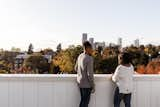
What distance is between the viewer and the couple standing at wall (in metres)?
7.16

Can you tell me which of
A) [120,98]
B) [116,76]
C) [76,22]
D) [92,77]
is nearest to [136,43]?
[76,22]

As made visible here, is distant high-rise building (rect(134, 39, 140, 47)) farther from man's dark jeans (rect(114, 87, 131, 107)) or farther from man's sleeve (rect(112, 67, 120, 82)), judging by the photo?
man's sleeve (rect(112, 67, 120, 82))

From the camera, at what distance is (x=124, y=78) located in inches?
287

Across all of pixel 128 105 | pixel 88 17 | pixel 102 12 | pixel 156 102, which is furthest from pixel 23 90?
pixel 88 17

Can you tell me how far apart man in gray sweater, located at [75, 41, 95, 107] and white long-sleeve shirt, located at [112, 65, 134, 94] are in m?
0.44

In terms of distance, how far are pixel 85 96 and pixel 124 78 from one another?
0.74 meters

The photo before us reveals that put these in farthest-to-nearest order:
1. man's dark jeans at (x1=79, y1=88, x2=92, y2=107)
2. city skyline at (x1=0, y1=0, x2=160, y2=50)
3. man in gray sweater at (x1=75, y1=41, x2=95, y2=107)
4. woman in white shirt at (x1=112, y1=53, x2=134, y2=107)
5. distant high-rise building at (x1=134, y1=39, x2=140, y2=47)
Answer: distant high-rise building at (x1=134, y1=39, x2=140, y2=47)
city skyline at (x1=0, y1=0, x2=160, y2=50)
man's dark jeans at (x1=79, y1=88, x2=92, y2=107)
woman in white shirt at (x1=112, y1=53, x2=134, y2=107)
man in gray sweater at (x1=75, y1=41, x2=95, y2=107)

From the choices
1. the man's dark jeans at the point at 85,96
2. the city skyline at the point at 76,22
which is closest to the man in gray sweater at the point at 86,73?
the man's dark jeans at the point at 85,96

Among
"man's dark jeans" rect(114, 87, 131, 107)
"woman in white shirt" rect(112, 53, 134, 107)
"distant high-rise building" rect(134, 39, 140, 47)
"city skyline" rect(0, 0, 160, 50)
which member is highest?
"city skyline" rect(0, 0, 160, 50)

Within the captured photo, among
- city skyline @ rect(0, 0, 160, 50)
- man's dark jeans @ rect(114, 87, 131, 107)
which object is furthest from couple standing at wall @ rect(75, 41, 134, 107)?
city skyline @ rect(0, 0, 160, 50)

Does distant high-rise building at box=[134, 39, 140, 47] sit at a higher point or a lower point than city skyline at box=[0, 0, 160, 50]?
lower

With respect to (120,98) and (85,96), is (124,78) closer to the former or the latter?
(120,98)

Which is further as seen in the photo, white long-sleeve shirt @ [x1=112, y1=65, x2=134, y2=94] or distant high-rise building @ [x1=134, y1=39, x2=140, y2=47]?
distant high-rise building @ [x1=134, y1=39, x2=140, y2=47]

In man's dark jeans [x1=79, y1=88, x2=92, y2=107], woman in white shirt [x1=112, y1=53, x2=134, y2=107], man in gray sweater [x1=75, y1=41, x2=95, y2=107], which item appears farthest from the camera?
man's dark jeans [x1=79, y1=88, x2=92, y2=107]
